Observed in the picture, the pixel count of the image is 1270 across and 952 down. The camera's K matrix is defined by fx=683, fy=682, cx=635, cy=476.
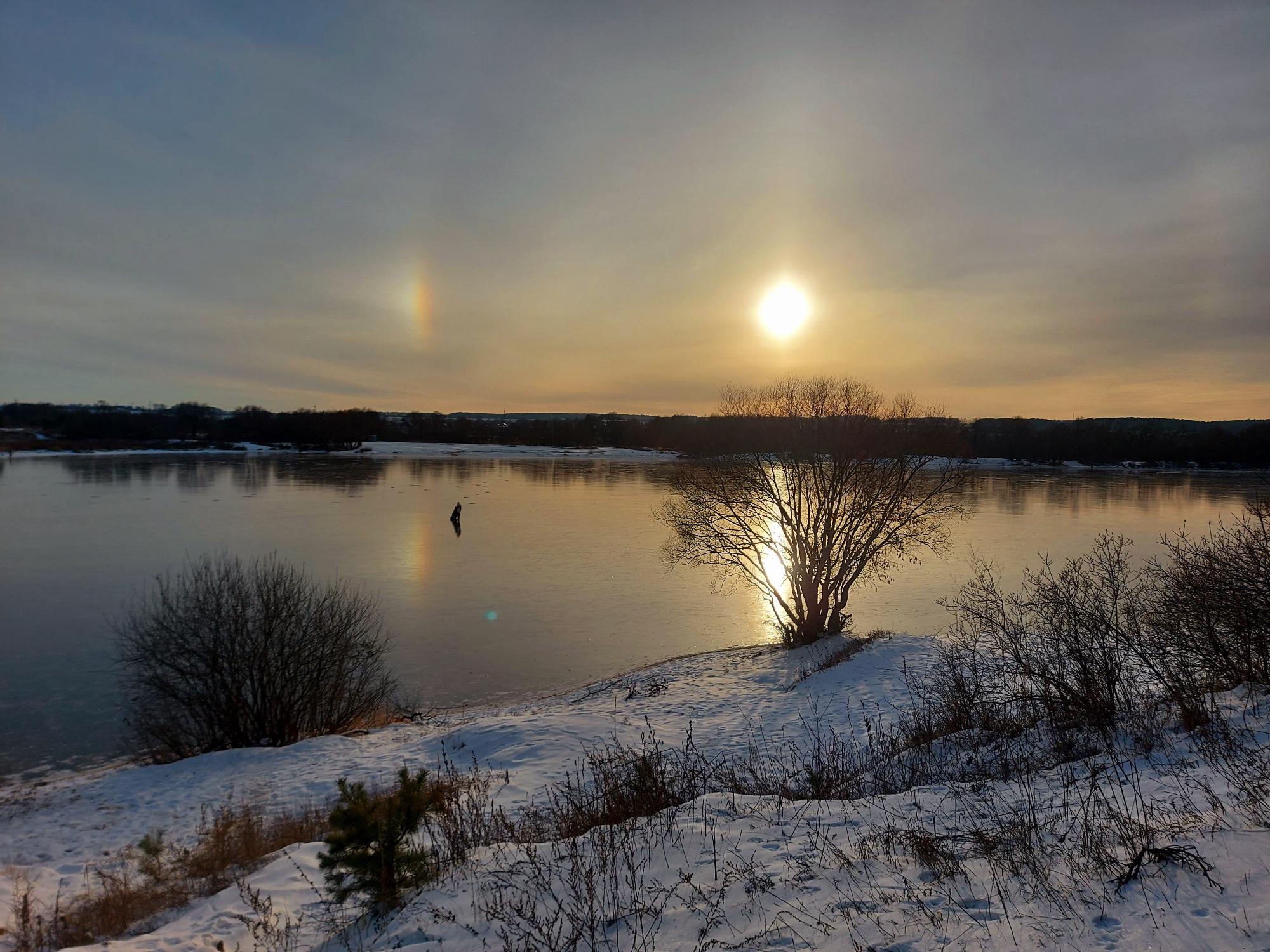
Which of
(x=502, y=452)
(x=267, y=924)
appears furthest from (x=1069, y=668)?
(x=502, y=452)

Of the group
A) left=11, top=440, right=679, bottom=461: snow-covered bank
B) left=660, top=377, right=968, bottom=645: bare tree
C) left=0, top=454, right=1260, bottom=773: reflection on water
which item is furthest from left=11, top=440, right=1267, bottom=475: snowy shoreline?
left=660, top=377, right=968, bottom=645: bare tree

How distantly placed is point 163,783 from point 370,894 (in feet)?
26.5

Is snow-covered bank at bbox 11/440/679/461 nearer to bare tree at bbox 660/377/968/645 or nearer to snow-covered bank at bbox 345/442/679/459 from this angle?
snow-covered bank at bbox 345/442/679/459

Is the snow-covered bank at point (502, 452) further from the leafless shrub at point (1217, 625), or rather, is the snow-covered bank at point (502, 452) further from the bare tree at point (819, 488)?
the leafless shrub at point (1217, 625)

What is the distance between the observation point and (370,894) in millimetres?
4742

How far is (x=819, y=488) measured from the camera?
64.1ft

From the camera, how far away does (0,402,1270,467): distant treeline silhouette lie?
97.2 meters

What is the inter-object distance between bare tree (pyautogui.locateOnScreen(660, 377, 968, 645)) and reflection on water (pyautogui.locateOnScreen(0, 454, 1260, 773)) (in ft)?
7.56

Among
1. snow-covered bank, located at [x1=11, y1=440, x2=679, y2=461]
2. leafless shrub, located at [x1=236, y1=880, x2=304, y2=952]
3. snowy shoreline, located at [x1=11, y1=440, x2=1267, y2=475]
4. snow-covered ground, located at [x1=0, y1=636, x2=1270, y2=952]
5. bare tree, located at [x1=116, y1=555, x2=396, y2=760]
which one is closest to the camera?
snow-covered ground, located at [x1=0, y1=636, x2=1270, y2=952]

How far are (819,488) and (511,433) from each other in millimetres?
140409

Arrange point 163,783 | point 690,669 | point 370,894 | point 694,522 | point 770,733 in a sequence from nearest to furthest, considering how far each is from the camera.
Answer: point 370,894 → point 163,783 → point 770,733 → point 690,669 → point 694,522

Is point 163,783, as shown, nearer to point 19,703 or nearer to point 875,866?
point 19,703

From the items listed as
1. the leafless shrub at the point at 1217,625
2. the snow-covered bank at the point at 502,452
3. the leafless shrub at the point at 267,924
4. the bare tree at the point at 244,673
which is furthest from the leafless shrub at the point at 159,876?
the snow-covered bank at the point at 502,452

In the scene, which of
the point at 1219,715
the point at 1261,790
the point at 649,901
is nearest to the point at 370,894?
the point at 649,901
